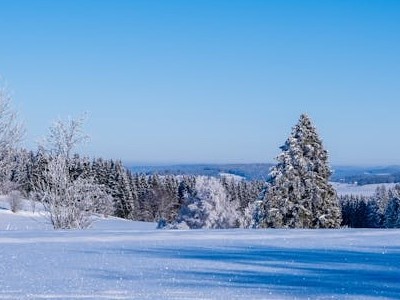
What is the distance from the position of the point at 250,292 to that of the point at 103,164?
75.6 metres

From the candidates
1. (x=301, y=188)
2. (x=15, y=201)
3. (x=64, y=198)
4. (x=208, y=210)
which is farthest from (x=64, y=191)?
(x=15, y=201)

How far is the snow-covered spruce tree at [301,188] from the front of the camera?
1175 inches

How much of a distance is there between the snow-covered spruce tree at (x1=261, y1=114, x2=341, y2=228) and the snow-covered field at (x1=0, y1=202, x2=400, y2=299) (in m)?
14.7

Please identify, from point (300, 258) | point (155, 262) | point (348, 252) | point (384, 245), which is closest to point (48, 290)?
point (155, 262)

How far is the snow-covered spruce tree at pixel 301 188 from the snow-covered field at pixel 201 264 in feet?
48.2

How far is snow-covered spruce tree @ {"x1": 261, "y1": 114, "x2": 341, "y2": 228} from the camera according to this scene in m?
29.8

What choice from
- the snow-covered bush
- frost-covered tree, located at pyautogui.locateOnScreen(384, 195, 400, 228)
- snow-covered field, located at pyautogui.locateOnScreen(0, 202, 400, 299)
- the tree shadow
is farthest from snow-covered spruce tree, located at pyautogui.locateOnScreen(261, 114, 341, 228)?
the snow-covered bush

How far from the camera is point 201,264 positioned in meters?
9.86

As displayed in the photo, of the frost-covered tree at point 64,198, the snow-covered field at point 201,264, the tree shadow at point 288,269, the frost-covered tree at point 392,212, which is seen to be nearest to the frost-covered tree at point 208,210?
the frost-covered tree at point 64,198

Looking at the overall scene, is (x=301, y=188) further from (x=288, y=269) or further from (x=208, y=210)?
(x=288, y=269)

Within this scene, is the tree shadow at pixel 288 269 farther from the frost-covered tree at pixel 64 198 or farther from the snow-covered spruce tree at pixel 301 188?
the snow-covered spruce tree at pixel 301 188

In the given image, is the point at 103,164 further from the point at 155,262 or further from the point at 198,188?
the point at 155,262

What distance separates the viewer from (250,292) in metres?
7.50

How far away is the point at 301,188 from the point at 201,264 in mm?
→ 20827
